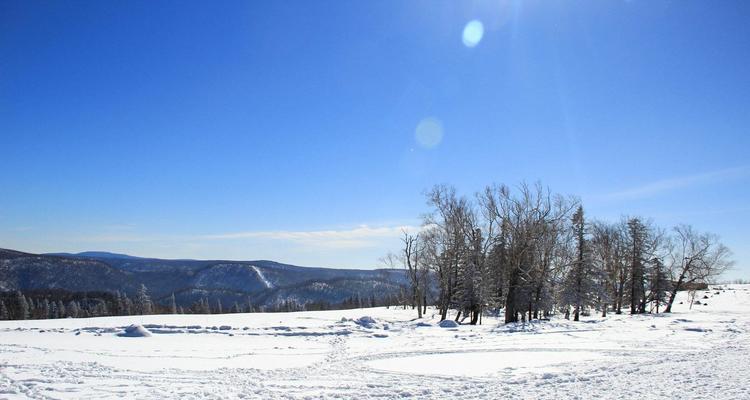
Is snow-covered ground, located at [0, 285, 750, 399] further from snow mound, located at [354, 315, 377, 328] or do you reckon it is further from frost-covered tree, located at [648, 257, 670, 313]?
frost-covered tree, located at [648, 257, 670, 313]

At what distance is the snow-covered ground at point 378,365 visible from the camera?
31.5ft

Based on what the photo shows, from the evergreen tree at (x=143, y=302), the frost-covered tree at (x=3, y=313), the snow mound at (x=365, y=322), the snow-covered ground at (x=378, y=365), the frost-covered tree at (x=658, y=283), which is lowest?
the frost-covered tree at (x=3, y=313)

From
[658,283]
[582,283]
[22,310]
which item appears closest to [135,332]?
[582,283]

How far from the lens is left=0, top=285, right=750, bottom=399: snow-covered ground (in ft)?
31.5

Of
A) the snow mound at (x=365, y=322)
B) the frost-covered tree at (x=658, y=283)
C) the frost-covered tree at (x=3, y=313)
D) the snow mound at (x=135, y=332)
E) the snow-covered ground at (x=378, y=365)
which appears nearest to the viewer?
the snow-covered ground at (x=378, y=365)

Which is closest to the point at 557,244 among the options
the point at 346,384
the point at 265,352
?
the point at 265,352

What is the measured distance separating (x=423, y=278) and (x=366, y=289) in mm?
158311

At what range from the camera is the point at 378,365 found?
13.2 meters

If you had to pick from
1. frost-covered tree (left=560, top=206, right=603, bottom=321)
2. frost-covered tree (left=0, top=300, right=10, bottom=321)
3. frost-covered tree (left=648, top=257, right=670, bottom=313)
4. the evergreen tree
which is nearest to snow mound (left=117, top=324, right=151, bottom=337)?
frost-covered tree (left=560, top=206, right=603, bottom=321)

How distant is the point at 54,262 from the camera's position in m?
197

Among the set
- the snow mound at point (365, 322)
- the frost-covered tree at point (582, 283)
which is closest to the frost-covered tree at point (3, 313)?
the snow mound at point (365, 322)

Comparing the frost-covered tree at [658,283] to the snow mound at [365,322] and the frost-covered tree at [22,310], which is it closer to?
the snow mound at [365,322]

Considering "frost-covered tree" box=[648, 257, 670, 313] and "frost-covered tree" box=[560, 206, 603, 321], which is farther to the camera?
"frost-covered tree" box=[648, 257, 670, 313]

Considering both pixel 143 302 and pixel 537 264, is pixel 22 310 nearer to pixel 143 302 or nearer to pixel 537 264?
pixel 143 302
